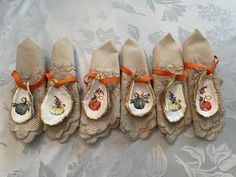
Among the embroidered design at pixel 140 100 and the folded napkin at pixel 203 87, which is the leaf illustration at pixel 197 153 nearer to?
the folded napkin at pixel 203 87

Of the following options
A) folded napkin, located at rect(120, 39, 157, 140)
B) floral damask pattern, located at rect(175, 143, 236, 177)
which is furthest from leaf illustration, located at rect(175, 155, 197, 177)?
folded napkin, located at rect(120, 39, 157, 140)

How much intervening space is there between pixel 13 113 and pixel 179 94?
475mm

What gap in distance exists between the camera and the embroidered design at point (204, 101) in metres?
0.90

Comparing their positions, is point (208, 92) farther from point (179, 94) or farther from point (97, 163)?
point (97, 163)

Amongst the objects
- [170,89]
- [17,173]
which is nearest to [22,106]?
[17,173]

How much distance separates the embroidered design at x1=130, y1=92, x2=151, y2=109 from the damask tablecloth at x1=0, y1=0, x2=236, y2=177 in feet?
0.28

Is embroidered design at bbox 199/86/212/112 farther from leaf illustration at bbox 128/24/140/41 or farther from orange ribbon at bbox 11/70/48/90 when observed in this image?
orange ribbon at bbox 11/70/48/90

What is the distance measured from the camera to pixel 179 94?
92cm

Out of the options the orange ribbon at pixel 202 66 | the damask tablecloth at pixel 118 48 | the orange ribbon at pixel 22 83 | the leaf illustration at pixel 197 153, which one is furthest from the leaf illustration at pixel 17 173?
the orange ribbon at pixel 202 66

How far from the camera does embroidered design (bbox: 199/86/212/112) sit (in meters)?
0.90

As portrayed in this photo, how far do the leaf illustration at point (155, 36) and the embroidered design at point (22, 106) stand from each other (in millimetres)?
437

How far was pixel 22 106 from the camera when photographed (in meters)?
0.91

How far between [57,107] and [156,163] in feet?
1.03

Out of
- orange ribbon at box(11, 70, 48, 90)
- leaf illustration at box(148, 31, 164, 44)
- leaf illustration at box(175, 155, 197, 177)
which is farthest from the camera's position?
leaf illustration at box(148, 31, 164, 44)
